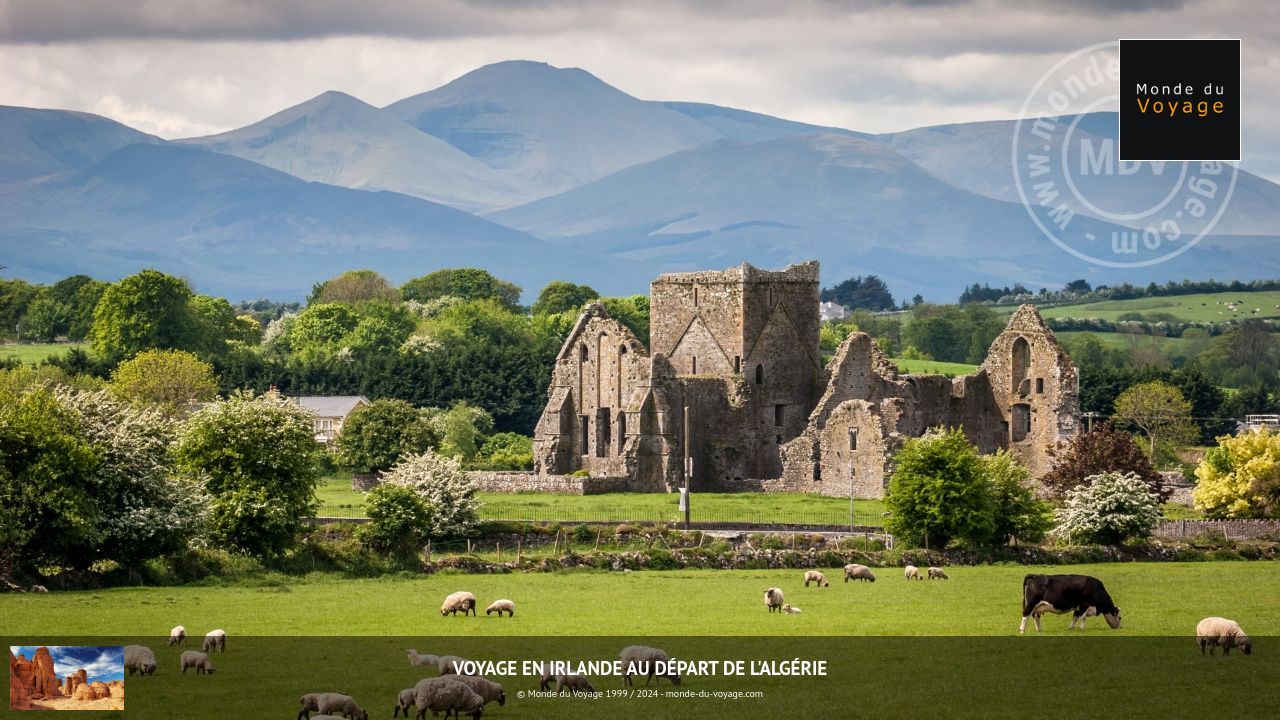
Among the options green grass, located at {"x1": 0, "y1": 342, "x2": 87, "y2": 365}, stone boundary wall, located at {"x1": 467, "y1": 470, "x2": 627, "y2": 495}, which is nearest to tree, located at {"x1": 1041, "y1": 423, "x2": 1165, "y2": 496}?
stone boundary wall, located at {"x1": 467, "y1": 470, "x2": 627, "y2": 495}

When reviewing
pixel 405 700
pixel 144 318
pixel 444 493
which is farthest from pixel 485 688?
pixel 144 318

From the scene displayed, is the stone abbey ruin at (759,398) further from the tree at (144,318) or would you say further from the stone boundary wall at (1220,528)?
the tree at (144,318)

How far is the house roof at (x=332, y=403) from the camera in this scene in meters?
114

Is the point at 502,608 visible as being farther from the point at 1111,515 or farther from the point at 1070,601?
the point at 1111,515

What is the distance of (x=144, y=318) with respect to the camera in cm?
12938

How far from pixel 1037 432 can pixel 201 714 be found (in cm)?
5861

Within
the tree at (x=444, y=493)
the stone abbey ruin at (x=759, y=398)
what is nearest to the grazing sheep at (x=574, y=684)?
the tree at (x=444, y=493)

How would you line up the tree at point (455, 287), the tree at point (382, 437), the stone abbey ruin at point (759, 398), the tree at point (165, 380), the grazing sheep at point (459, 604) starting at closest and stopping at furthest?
the grazing sheep at point (459, 604)
the stone abbey ruin at point (759, 398)
the tree at point (382, 437)
the tree at point (165, 380)
the tree at point (455, 287)

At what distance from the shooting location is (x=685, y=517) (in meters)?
70.9

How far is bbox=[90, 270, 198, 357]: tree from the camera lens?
12850 cm

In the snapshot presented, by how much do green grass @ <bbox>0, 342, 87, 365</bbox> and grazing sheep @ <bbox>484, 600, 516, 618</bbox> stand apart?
90.4 m

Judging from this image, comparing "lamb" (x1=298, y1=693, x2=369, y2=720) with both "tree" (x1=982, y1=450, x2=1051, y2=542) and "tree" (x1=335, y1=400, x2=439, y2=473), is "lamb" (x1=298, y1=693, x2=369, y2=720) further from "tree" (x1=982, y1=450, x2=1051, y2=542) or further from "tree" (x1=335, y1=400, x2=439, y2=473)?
"tree" (x1=335, y1=400, x2=439, y2=473)

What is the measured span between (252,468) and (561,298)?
117 m

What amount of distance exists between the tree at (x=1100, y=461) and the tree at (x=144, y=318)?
69743 mm
